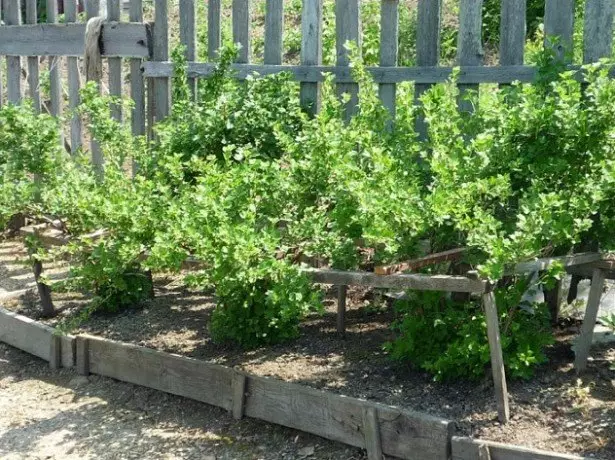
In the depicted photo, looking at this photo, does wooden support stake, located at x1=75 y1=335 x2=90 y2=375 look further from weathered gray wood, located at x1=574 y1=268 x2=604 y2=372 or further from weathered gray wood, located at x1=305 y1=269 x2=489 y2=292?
weathered gray wood, located at x1=574 y1=268 x2=604 y2=372

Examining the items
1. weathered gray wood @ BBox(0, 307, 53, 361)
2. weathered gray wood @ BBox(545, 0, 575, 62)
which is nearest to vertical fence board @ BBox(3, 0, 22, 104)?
weathered gray wood @ BBox(0, 307, 53, 361)

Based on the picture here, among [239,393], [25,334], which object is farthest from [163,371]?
[25,334]

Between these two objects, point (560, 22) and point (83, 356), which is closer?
point (560, 22)

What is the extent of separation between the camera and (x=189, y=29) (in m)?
8.15

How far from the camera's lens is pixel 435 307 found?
543cm

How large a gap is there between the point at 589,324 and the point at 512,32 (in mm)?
1962

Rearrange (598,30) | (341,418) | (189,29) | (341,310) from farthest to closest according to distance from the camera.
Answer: (189,29) < (341,310) < (598,30) < (341,418)

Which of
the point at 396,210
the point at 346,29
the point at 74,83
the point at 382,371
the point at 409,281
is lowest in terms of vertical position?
the point at 382,371

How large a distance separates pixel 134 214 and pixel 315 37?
199 cm

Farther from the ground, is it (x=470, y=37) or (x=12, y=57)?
(x=470, y=37)

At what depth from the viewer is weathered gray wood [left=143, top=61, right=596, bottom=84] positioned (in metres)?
6.23

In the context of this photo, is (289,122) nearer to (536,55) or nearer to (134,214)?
(134,214)

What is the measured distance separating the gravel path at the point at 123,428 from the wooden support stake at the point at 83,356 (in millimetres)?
60

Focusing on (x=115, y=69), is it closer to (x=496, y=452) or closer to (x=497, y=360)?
(x=497, y=360)
